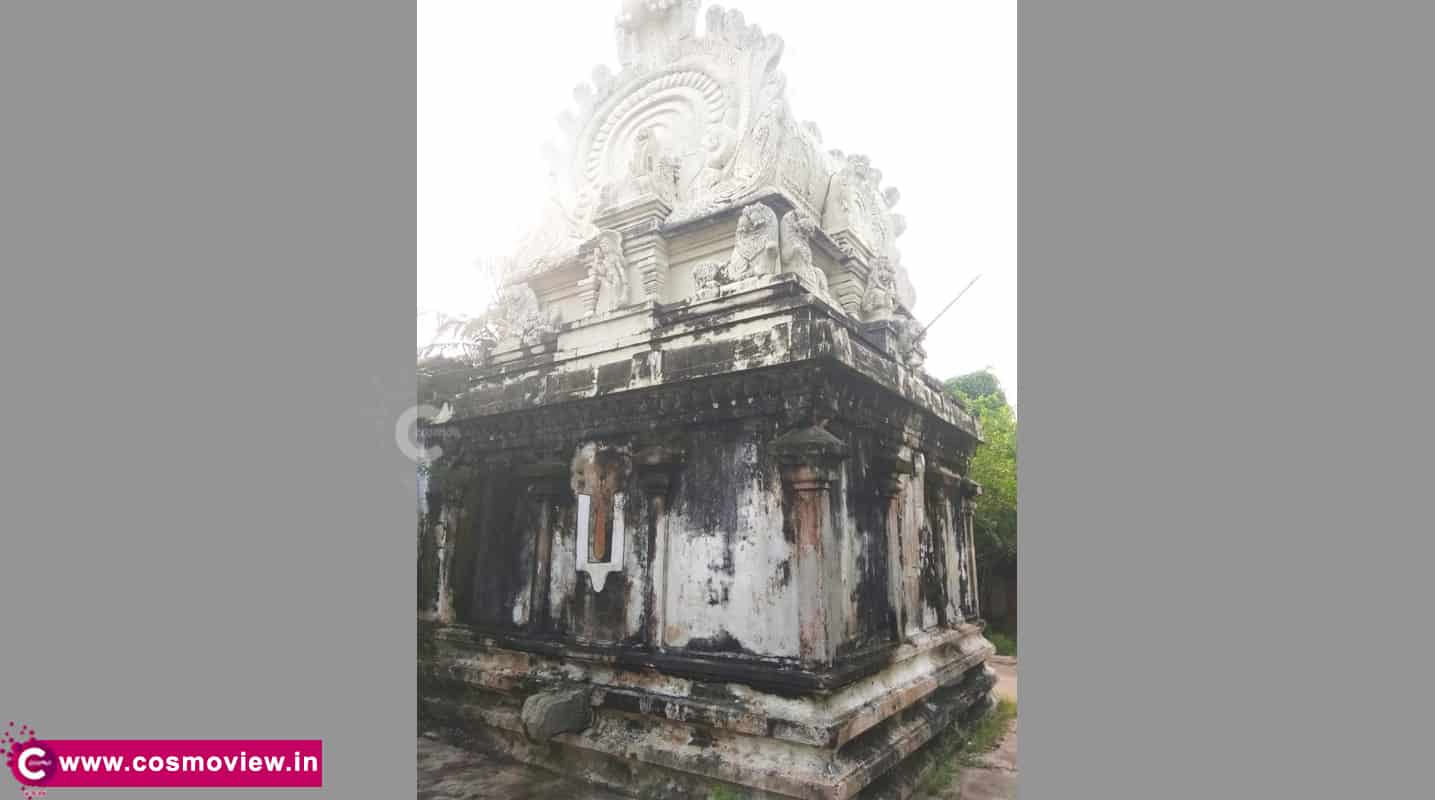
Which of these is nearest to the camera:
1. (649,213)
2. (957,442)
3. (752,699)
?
(752,699)

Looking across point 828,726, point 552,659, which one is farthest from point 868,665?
point 552,659

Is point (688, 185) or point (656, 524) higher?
point (688, 185)

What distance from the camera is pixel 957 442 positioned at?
10.6m

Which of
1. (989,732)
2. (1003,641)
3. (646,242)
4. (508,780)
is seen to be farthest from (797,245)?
(1003,641)

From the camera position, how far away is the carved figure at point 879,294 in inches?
385

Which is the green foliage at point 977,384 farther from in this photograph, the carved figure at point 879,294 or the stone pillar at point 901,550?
the stone pillar at point 901,550

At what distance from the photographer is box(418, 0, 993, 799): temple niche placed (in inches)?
269

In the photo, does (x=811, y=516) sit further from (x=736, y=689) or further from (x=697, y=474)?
(x=736, y=689)

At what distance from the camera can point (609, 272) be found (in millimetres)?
9094

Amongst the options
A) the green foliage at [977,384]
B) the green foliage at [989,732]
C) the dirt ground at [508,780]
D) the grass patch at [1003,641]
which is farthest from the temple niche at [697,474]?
the green foliage at [977,384]

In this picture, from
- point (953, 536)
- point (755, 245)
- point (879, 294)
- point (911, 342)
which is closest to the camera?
point (755, 245)
